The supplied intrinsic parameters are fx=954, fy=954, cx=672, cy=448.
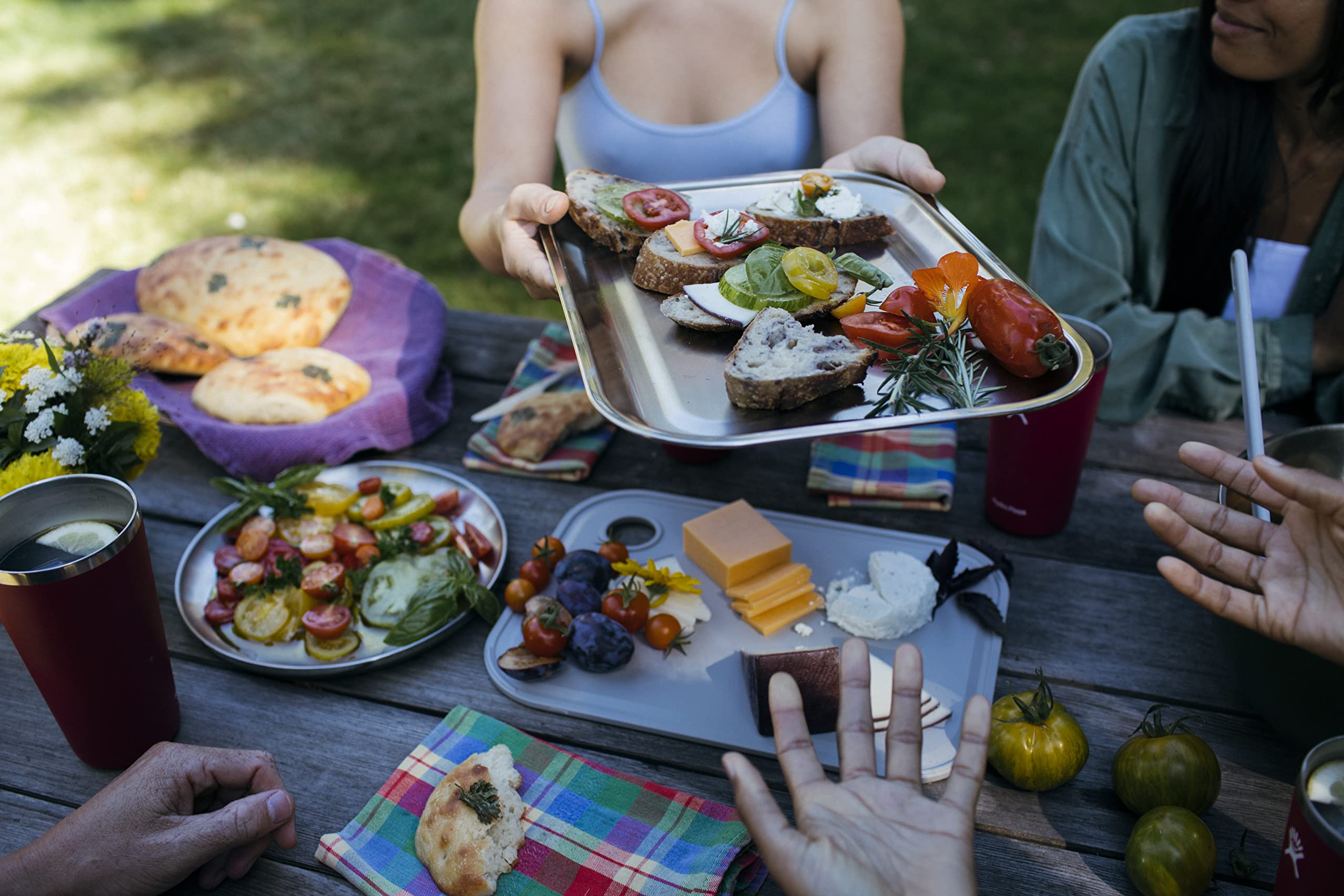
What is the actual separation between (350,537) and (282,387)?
1.95ft

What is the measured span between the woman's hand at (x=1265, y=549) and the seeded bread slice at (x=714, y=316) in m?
0.60

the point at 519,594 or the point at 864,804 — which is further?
the point at 519,594

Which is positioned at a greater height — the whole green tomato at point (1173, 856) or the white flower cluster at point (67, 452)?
the white flower cluster at point (67, 452)

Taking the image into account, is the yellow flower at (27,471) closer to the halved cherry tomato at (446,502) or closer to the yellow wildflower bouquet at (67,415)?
the yellow wildflower bouquet at (67,415)

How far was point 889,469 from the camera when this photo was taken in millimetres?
2053

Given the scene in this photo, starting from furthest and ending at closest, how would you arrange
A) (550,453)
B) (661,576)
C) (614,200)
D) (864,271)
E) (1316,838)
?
1. (550,453)
2. (614,200)
3. (864,271)
4. (661,576)
5. (1316,838)

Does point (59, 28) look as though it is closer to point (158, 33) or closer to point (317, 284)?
point (158, 33)

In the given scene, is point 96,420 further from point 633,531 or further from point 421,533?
point 633,531

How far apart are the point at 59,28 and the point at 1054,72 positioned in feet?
23.3

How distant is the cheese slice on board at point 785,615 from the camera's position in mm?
1657

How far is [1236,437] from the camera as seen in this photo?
2176 mm

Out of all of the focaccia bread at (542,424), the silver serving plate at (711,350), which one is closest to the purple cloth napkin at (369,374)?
the focaccia bread at (542,424)

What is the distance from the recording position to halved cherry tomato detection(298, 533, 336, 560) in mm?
1785

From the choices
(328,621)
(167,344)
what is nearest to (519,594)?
(328,621)
